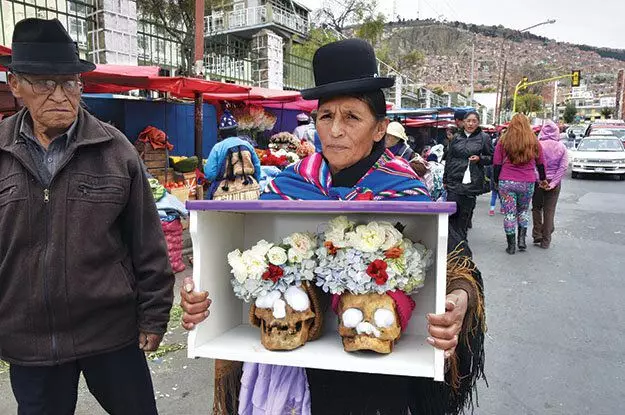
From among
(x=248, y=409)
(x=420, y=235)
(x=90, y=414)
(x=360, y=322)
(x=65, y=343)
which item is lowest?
(x=90, y=414)

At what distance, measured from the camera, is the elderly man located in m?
1.76

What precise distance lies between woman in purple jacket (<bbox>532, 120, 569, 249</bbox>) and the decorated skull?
21.9 ft

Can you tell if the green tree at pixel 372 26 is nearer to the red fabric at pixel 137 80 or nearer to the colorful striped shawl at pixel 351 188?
the red fabric at pixel 137 80

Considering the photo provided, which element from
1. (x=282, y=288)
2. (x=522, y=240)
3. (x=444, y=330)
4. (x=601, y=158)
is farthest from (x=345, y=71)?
(x=601, y=158)

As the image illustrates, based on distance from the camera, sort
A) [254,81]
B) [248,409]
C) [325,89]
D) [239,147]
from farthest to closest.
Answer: [254,81], [239,147], [248,409], [325,89]

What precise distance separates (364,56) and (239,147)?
15.1 feet

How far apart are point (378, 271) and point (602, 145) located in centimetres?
1924

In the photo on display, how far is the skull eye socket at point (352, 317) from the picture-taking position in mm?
1377

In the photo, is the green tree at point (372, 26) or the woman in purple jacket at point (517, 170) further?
the green tree at point (372, 26)

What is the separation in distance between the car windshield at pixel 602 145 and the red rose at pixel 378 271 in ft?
62.4

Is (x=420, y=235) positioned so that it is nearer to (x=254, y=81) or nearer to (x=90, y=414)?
(x=90, y=414)

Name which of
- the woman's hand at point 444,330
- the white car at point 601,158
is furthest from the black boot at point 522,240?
the white car at point 601,158

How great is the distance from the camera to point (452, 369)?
5.32 feet

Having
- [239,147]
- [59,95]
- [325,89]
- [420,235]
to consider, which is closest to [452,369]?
[420,235]
